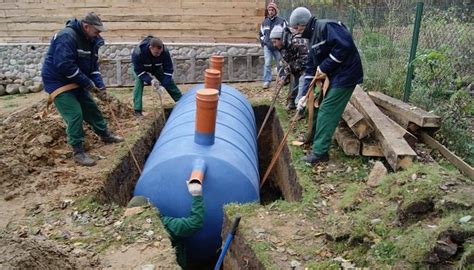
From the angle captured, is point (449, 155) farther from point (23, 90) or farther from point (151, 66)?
point (23, 90)

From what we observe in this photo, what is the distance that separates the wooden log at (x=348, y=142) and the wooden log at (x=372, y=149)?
0.09 m

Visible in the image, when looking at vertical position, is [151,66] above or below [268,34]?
below

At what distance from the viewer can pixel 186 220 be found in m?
4.49

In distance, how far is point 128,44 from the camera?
11.6 meters

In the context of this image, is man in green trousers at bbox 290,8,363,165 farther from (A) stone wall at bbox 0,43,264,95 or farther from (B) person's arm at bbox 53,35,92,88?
(A) stone wall at bbox 0,43,264,95

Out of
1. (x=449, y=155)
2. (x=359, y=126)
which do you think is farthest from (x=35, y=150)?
(x=449, y=155)

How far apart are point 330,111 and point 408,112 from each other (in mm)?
1226

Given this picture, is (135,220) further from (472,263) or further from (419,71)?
(419,71)

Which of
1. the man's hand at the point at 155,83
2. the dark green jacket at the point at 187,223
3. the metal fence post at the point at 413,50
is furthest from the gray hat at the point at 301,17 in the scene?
the man's hand at the point at 155,83

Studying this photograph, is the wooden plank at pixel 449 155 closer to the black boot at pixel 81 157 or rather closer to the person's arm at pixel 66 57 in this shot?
the black boot at pixel 81 157

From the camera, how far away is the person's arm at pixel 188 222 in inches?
173

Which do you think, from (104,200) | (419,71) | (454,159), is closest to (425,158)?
(454,159)

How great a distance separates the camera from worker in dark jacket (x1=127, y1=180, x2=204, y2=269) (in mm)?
4344

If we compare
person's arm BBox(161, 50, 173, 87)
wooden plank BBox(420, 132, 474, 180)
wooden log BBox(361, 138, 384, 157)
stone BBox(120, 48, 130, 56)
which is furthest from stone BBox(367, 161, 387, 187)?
stone BBox(120, 48, 130, 56)
